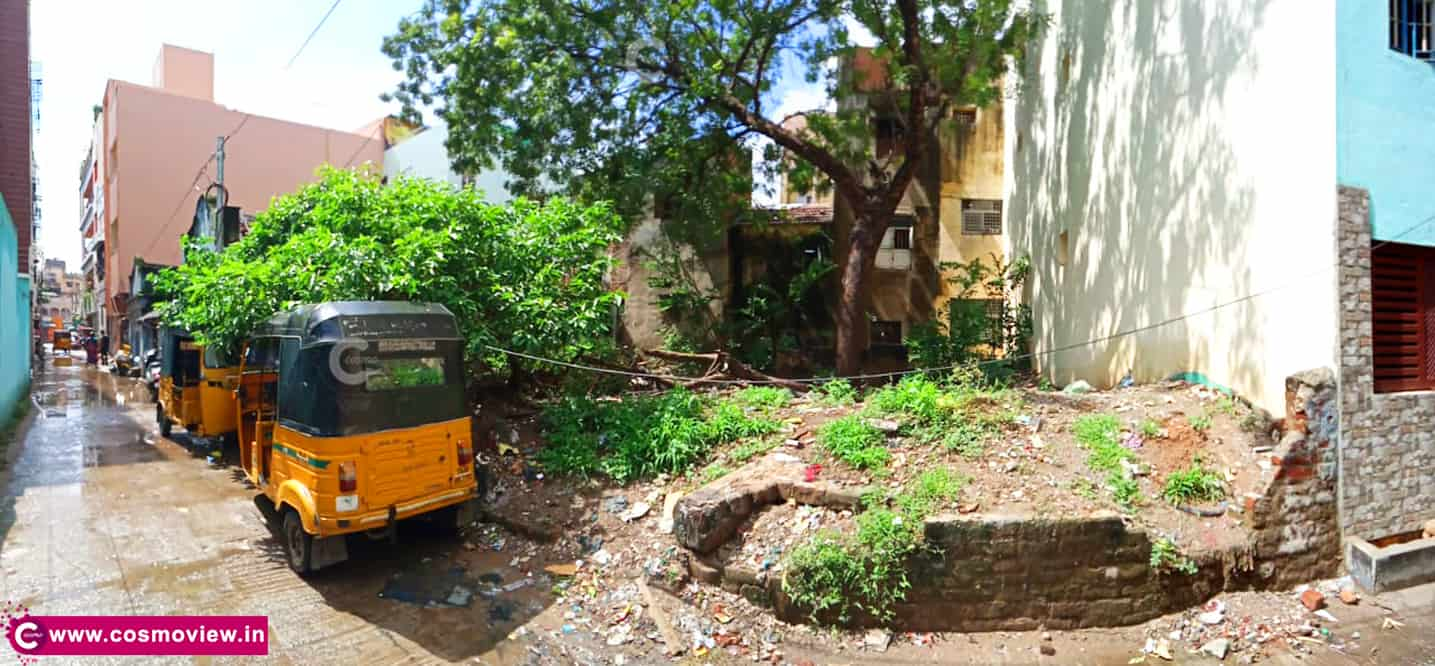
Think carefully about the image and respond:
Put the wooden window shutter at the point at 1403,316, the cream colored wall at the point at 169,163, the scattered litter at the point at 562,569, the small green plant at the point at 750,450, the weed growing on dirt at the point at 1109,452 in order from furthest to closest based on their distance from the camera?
the cream colored wall at the point at 169,163 → the wooden window shutter at the point at 1403,316 → the small green plant at the point at 750,450 → the scattered litter at the point at 562,569 → the weed growing on dirt at the point at 1109,452

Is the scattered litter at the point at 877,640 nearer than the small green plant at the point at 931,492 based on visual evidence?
Yes

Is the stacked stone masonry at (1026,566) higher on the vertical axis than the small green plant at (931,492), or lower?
lower

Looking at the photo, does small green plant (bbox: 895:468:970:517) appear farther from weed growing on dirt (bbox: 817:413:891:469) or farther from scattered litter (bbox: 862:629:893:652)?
scattered litter (bbox: 862:629:893:652)

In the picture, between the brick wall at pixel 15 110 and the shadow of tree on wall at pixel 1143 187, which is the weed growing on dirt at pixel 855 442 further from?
the brick wall at pixel 15 110

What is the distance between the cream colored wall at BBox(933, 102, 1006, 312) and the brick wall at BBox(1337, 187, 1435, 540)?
29.3ft

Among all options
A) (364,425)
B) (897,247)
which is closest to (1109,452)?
(364,425)

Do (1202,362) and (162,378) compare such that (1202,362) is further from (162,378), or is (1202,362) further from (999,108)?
(162,378)

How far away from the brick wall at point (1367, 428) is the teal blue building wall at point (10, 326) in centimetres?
2101

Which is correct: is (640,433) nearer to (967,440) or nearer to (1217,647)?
(967,440)

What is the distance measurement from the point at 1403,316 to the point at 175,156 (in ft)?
115

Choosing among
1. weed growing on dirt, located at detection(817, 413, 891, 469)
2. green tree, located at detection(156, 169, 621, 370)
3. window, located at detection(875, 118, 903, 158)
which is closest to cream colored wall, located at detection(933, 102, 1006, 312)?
window, located at detection(875, 118, 903, 158)

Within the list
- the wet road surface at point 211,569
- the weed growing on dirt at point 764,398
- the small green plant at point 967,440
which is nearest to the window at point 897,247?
the weed growing on dirt at point 764,398

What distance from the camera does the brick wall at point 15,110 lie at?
19.8 m

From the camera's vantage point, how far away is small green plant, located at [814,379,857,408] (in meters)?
8.52
